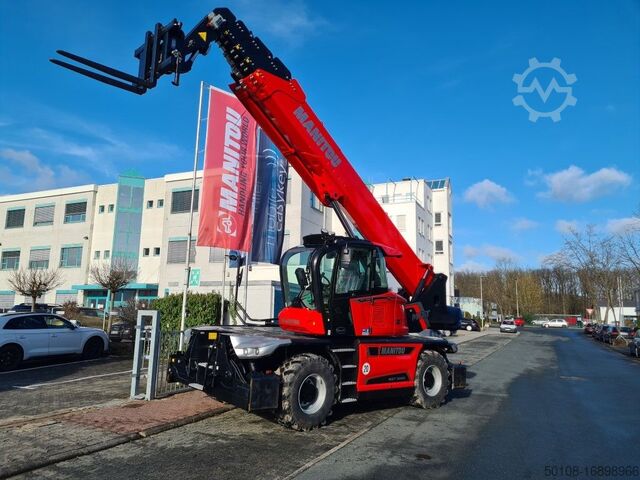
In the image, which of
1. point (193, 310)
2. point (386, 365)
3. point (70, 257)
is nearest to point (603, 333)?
point (193, 310)

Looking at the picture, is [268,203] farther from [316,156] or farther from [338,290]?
[338,290]

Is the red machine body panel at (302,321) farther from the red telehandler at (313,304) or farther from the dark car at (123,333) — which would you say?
the dark car at (123,333)

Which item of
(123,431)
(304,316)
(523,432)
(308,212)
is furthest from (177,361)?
(308,212)

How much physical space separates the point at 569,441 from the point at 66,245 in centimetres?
5027

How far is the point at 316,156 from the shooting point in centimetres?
868

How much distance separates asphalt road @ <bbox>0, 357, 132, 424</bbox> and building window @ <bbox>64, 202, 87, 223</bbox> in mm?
37675

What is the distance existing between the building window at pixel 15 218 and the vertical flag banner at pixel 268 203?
46.9 meters

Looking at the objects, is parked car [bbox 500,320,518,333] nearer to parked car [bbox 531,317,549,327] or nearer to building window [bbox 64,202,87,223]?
parked car [bbox 531,317,549,327]

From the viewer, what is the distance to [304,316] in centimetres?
767

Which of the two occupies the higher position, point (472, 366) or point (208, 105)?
point (208, 105)

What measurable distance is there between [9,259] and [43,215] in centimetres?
598

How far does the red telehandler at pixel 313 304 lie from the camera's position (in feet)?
22.3

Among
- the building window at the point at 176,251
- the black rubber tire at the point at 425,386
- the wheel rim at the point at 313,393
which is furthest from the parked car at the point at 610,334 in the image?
the wheel rim at the point at 313,393

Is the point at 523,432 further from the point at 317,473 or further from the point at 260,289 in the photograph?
the point at 260,289
